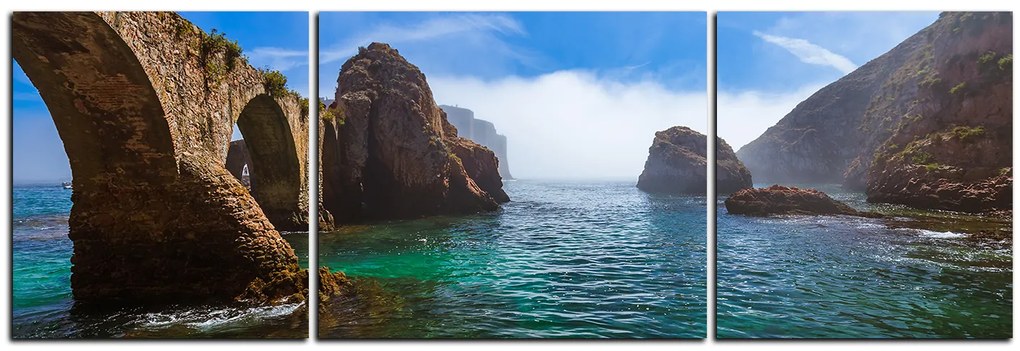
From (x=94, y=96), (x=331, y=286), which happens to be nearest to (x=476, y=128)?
(x=331, y=286)

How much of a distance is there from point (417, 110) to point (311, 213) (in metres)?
15.5

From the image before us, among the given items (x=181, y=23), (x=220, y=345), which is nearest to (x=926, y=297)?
(x=220, y=345)

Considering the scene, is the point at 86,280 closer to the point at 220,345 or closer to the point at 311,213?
the point at 220,345

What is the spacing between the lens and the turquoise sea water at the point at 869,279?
5.39m

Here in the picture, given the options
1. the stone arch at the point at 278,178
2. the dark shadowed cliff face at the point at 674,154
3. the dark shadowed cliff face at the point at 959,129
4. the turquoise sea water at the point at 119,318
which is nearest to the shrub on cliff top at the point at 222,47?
the turquoise sea water at the point at 119,318

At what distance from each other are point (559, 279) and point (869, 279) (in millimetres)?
3999

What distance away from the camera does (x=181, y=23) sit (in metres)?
6.74

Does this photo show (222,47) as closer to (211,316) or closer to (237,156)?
(211,316)

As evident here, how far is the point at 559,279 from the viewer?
718 centimetres

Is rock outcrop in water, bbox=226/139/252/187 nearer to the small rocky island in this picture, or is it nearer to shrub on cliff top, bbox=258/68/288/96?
shrub on cliff top, bbox=258/68/288/96

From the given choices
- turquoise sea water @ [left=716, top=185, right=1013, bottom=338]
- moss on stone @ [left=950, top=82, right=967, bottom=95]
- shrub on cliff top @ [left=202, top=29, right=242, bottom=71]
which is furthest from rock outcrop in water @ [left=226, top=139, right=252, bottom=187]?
moss on stone @ [left=950, top=82, right=967, bottom=95]

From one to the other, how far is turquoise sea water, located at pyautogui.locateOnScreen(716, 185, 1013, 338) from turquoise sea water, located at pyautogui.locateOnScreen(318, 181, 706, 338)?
547 millimetres

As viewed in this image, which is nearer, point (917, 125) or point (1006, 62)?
point (1006, 62)

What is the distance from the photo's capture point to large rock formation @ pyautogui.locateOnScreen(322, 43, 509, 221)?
1845cm
